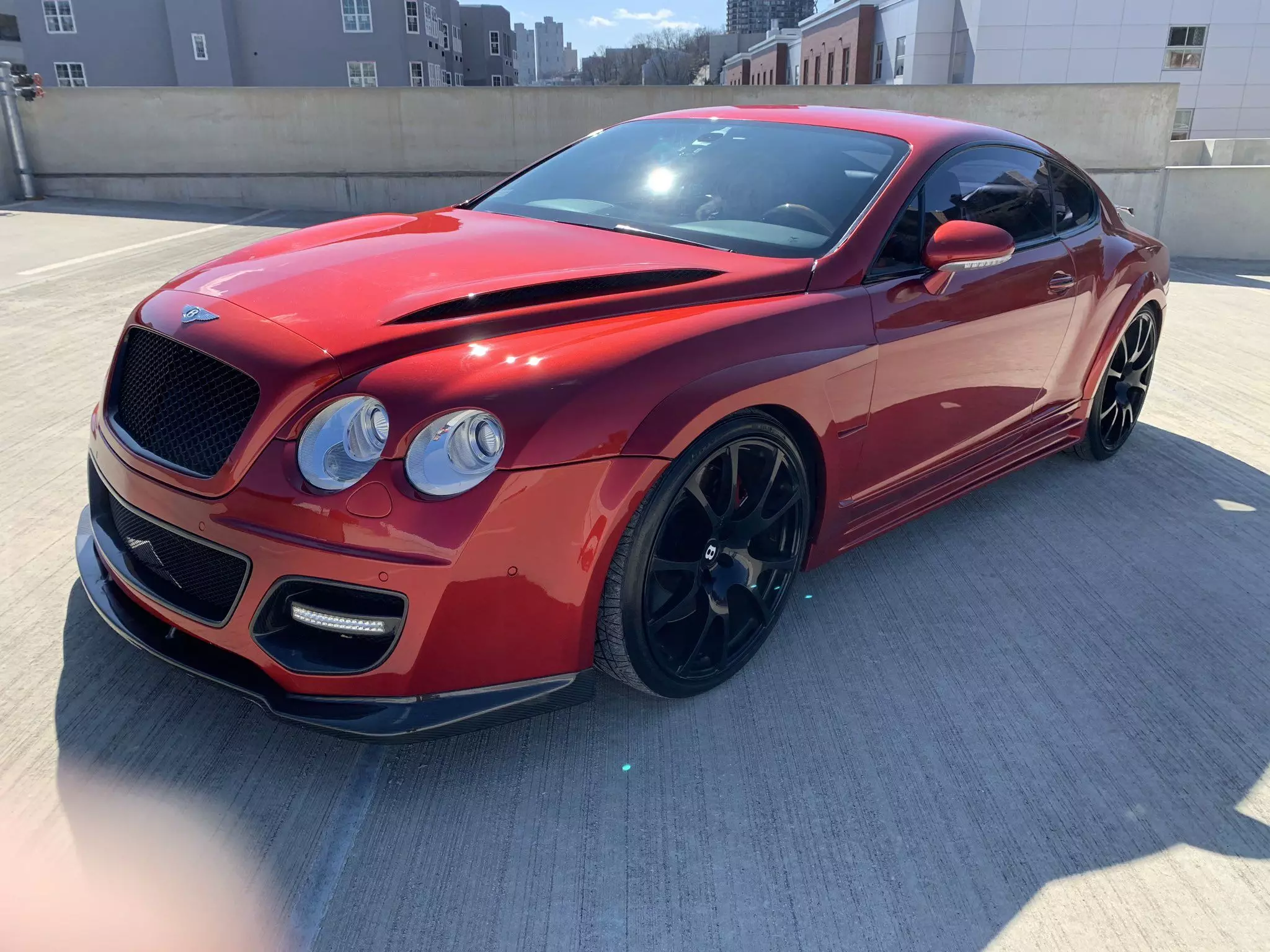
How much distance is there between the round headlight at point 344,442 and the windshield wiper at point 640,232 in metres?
1.33

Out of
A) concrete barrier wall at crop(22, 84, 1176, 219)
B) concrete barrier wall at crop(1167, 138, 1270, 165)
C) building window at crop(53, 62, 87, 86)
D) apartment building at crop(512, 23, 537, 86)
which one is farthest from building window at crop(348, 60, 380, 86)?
apartment building at crop(512, 23, 537, 86)

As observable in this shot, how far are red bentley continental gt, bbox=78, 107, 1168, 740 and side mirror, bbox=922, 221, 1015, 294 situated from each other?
12 mm

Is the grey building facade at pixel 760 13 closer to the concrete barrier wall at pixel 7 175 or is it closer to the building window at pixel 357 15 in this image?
the building window at pixel 357 15

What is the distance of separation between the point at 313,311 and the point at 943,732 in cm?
196

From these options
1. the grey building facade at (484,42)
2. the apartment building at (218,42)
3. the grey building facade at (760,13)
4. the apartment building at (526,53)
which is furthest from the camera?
the apartment building at (526,53)

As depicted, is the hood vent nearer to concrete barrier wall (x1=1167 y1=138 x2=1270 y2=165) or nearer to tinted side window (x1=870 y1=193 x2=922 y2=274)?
tinted side window (x1=870 y1=193 x2=922 y2=274)

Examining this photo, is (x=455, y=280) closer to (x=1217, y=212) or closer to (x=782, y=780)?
(x=782, y=780)

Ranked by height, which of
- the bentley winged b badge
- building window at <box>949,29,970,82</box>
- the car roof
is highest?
building window at <box>949,29,970,82</box>

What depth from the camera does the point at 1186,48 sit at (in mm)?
41750

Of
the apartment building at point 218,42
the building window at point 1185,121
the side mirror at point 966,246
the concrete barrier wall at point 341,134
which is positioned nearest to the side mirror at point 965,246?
the side mirror at point 966,246

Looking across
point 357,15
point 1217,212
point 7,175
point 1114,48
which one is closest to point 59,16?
point 357,15

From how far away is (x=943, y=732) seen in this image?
2631 mm

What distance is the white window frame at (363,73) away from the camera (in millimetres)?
50438

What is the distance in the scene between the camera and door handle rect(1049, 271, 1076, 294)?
146 inches
